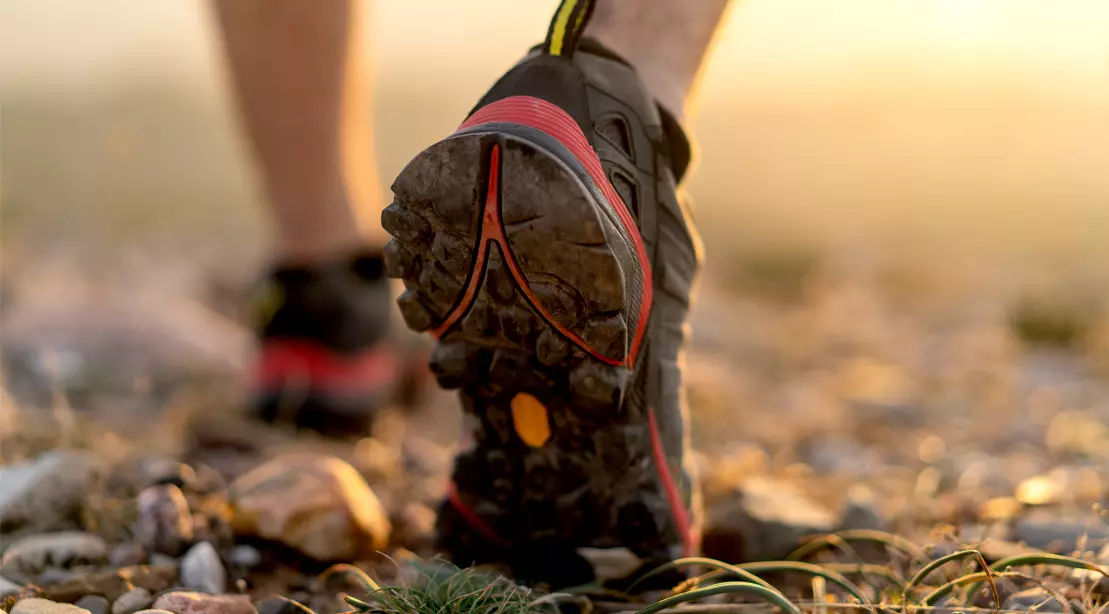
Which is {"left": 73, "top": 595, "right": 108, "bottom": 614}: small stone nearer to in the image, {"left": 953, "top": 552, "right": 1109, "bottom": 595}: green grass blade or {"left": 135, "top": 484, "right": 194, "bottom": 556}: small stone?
{"left": 135, "top": 484, "right": 194, "bottom": 556}: small stone

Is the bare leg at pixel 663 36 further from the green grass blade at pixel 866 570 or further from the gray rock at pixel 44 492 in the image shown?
the gray rock at pixel 44 492

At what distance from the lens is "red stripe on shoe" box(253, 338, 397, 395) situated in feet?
8.39

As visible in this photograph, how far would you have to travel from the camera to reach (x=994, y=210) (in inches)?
269

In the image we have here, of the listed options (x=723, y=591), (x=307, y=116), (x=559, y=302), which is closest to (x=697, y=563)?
(x=723, y=591)

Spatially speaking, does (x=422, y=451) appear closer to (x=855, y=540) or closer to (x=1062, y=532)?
(x=855, y=540)

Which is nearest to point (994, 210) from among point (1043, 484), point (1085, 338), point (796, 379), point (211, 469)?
point (1085, 338)

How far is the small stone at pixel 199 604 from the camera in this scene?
1.29 metres

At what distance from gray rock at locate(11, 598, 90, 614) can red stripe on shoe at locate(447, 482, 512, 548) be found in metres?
0.53
